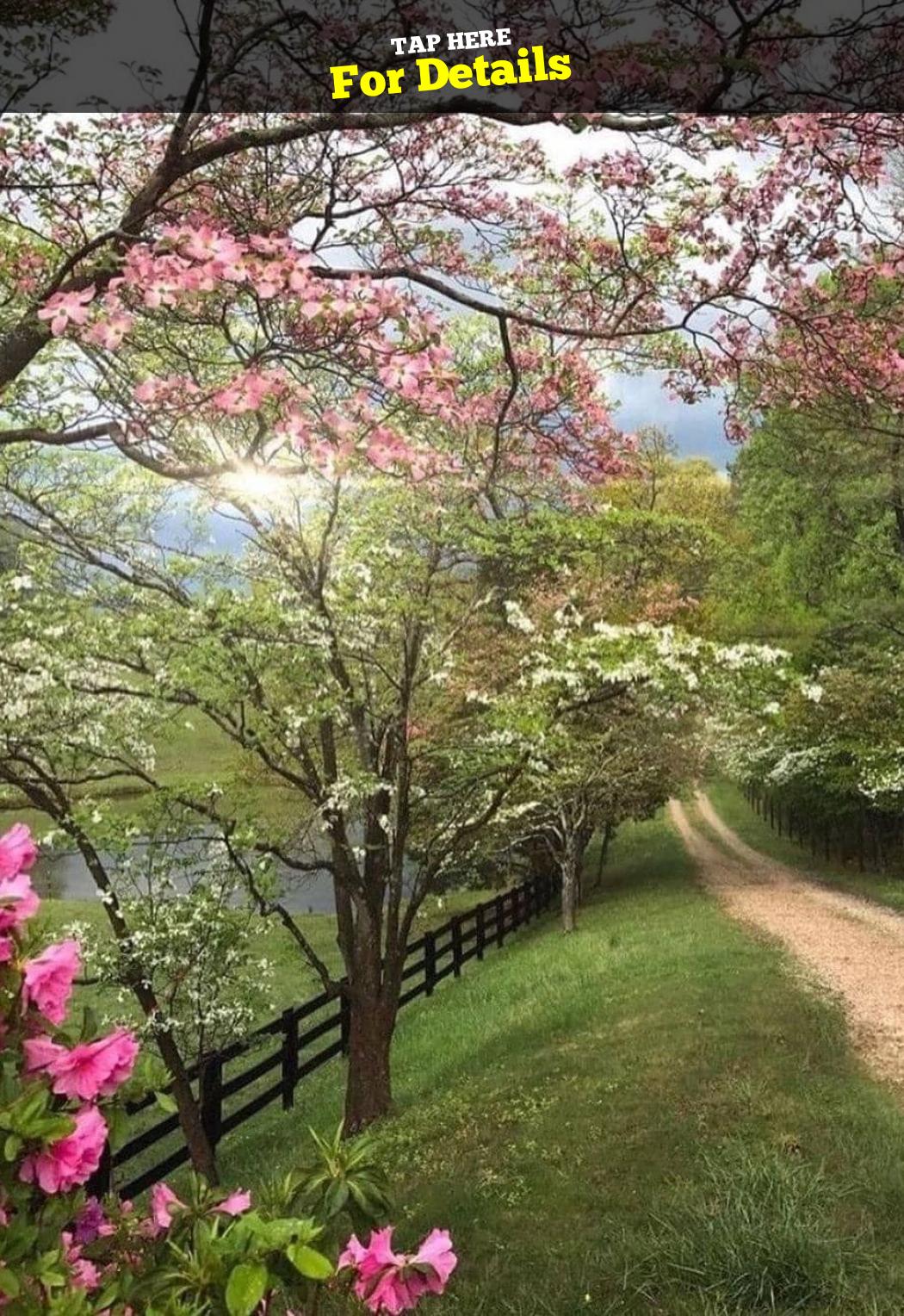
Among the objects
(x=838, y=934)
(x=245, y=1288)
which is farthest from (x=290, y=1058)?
(x=245, y=1288)

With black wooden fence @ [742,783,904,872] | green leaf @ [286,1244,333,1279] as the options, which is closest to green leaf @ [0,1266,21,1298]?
green leaf @ [286,1244,333,1279]

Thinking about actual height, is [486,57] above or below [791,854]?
above

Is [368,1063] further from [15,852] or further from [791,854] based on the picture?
[791,854]

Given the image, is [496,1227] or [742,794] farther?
[742,794]

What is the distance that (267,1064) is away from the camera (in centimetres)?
977

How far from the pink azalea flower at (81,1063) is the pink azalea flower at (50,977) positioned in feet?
0.22

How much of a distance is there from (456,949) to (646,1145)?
33.2 feet

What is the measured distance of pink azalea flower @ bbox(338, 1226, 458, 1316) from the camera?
1.59 m

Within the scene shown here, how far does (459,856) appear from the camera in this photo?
9.67 m

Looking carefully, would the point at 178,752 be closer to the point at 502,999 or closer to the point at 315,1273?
the point at 502,999

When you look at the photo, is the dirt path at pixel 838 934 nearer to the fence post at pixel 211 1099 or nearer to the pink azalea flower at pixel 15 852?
the fence post at pixel 211 1099

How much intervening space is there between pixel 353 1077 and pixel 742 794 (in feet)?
103

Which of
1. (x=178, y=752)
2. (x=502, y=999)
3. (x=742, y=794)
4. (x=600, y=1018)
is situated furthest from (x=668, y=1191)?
(x=742, y=794)

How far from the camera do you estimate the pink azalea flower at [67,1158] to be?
1381 millimetres
